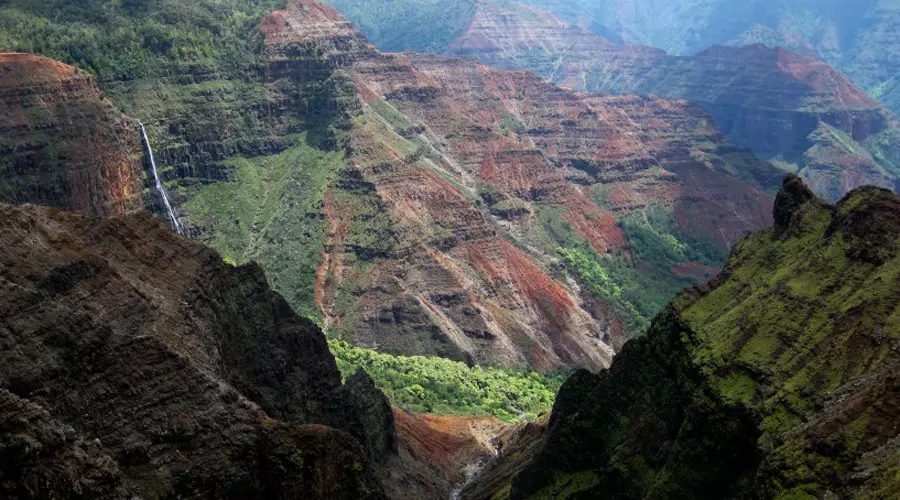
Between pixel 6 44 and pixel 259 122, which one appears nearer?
pixel 6 44

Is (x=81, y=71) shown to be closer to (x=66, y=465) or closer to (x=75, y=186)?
(x=75, y=186)

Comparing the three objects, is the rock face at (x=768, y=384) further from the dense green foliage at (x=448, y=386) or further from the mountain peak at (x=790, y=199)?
the dense green foliage at (x=448, y=386)

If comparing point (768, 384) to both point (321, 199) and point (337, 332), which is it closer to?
point (337, 332)

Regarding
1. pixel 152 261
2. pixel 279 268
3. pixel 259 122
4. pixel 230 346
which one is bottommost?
pixel 279 268

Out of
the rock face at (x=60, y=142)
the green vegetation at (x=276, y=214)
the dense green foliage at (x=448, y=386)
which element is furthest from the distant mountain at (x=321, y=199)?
the rock face at (x=60, y=142)

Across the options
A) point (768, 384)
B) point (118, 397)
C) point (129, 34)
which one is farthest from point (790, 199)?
point (129, 34)

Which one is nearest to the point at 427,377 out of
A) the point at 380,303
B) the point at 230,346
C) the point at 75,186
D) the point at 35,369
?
the point at 380,303

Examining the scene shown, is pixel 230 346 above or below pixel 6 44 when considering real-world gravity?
above
